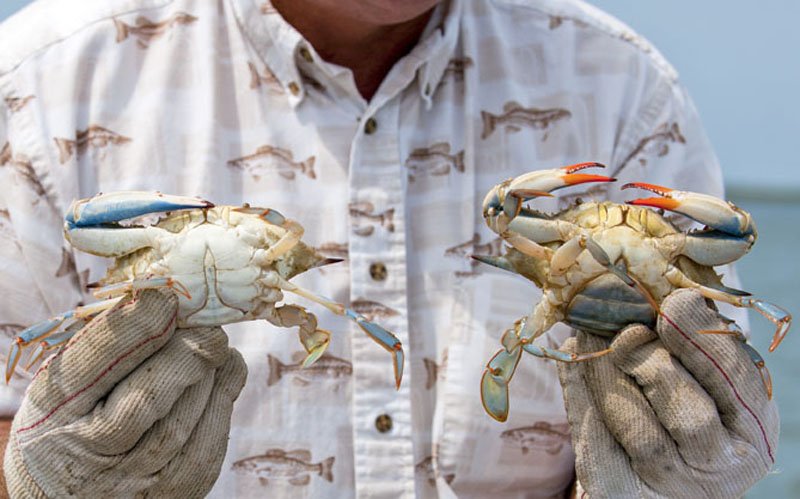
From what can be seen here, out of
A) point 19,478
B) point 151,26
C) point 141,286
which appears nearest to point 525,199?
point 141,286

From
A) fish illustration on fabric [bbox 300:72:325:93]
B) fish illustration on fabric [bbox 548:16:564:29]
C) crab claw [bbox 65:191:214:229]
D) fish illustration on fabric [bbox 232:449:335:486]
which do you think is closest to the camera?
crab claw [bbox 65:191:214:229]

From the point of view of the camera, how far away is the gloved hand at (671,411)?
133 cm

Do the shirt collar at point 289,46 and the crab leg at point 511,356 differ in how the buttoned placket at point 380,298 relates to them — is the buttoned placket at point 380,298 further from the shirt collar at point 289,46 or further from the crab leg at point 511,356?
the crab leg at point 511,356

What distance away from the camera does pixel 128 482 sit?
4.52 feet

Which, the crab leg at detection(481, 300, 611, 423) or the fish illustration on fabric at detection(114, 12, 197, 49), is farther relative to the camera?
the fish illustration on fabric at detection(114, 12, 197, 49)

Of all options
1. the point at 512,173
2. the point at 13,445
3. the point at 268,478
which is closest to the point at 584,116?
the point at 512,173

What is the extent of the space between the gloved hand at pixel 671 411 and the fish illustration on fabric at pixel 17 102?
91cm

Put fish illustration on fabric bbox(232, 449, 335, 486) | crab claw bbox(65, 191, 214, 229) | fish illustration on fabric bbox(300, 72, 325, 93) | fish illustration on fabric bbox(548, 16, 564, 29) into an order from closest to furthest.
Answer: crab claw bbox(65, 191, 214, 229) < fish illustration on fabric bbox(232, 449, 335, 486) < fish illustration on fabric bbox(300, 72, 325, 93) < fish illustration on fabric bbox(548, 16, 564, 29)

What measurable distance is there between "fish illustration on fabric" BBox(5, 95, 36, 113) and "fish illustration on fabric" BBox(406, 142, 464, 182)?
57cm

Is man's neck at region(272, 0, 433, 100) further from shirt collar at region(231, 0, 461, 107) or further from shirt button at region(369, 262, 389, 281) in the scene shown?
shirt button at region(369, 262, 389, 281)

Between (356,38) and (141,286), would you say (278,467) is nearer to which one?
(141,286)

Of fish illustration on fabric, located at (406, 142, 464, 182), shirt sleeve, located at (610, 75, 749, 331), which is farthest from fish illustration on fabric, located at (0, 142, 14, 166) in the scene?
shirt sleeve, located at (610, 75, 749, 331)

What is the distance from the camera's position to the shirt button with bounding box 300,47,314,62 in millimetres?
1798

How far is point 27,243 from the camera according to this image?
68.6 inches
